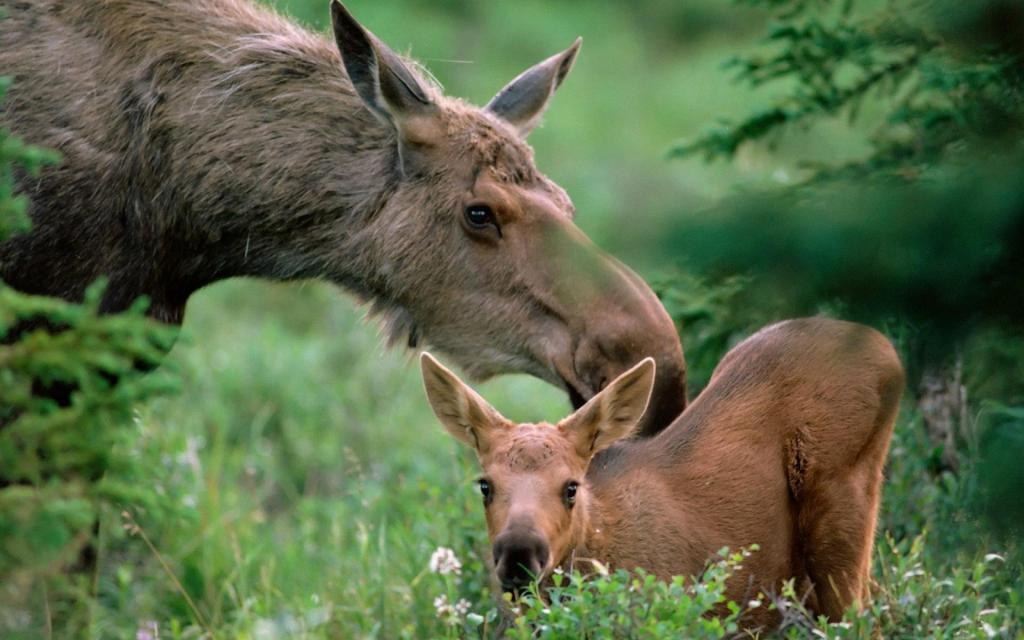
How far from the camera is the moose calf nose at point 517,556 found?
4.46 meters

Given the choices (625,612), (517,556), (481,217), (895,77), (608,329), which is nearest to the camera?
(625,612)

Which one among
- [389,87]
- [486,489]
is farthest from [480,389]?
[486,489]

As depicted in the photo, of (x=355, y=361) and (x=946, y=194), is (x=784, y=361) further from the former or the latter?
(x=355, y=361)

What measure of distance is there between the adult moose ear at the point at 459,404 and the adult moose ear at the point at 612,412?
29 centimetres

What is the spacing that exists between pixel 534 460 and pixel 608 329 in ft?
1.78

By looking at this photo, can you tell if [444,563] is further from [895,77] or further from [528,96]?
[895,77]

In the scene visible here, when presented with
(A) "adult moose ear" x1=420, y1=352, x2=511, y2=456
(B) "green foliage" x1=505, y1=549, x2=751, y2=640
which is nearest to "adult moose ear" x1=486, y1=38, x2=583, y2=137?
(A) "adult moose ear" x1=420, y1=352, x2=511, y2=456

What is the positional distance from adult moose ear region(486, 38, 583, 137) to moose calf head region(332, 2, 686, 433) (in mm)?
396

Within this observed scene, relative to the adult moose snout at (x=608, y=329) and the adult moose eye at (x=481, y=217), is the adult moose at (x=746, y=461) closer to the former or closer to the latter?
the adult moose snout at (x=608, y=329)

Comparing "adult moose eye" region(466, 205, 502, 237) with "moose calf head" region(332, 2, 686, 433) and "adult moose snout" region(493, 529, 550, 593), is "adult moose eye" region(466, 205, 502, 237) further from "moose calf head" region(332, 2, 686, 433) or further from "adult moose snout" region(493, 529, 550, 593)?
"adult moose snout" region(493, 529, 550, 593)

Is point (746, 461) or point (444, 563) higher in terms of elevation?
point (746, 461)

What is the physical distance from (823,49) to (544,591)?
2448 mm

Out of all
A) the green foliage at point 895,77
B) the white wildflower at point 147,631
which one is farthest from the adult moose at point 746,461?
the white wildflower at point 147,631

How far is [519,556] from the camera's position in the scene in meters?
4.47
